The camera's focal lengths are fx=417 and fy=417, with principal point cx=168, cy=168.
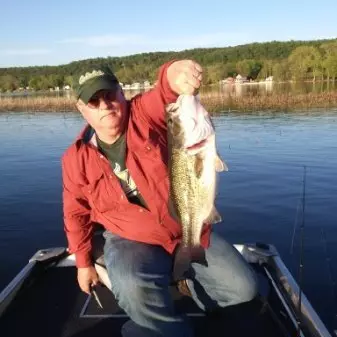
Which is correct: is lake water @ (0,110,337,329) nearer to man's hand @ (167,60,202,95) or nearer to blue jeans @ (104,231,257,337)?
blue jeans @ (104,231,257,337)

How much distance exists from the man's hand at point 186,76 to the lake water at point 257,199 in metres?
3.77

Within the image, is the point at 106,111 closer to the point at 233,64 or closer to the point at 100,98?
the point at 100,98

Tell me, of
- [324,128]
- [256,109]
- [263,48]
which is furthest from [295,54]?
[324,128]

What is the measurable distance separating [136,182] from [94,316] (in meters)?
1.25

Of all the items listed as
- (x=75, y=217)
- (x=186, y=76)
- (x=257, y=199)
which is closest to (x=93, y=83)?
(x=186, y=76)

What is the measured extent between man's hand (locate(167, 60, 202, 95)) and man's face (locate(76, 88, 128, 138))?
49cm

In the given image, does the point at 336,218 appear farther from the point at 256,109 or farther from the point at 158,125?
the point at 256,109

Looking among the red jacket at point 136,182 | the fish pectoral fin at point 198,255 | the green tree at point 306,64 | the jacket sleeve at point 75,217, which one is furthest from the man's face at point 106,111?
the green tree at point 306,64

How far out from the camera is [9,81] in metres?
122

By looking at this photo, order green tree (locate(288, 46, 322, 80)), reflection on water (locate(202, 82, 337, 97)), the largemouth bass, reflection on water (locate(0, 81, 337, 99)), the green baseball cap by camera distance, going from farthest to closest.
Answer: green tree (locate(288, 46, 322, 80)), reflection on water (locate(0, 81, 337, 99)), reflection on water (locate(202, 82, 337, 97)), the green baseball cap, the largemouth bass

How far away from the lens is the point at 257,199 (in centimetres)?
922

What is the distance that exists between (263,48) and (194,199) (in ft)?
484

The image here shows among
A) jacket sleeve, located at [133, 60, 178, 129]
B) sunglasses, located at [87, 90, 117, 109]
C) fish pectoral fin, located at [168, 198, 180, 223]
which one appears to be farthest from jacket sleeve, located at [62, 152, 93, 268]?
fish pectoral fin, located at [168, 198, 180, 223]

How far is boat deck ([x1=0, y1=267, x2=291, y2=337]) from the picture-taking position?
3287 millimetres
